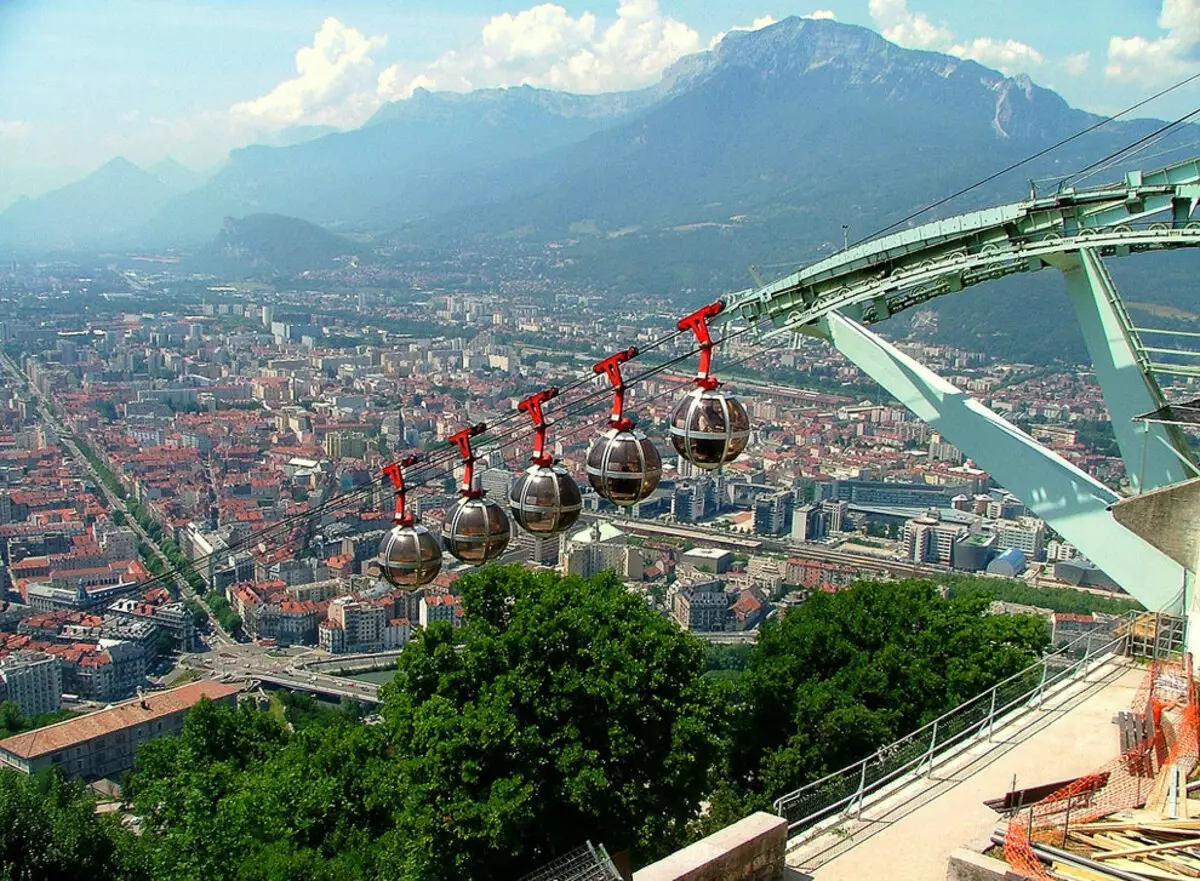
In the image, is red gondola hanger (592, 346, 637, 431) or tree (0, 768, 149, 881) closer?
red gondola hanger (592, 346, 637, 431)

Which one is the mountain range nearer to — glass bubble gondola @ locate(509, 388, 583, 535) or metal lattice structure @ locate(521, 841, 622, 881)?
metal lattice structure @ locate(521, 841, 622, 881)

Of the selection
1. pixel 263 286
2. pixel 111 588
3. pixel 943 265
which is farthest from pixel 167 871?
pixel 263 286

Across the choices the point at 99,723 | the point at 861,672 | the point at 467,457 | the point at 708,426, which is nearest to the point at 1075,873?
the point at 708,426

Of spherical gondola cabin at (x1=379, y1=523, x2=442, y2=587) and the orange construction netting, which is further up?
spherical gondola cabin at (x1=379, y1=523, x2=442, y2=587)

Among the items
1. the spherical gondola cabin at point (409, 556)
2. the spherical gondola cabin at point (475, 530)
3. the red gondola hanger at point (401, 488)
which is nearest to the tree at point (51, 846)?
the spherical gondola cabin at point (409, 556)

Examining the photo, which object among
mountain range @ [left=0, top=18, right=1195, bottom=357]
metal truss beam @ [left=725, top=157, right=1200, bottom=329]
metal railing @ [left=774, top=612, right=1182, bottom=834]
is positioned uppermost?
mountain range @ [left=0, top=18, right=1195, bottom=357]

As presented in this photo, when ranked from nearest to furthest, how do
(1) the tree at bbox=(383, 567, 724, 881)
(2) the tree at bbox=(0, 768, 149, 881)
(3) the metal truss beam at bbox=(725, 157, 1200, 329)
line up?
(3) the metal truss beam at bbox=(725, 157, 1200, 329) < (1) the tree at bbox=(383, 567, 724, 881) < (2) the tree at bbox=(0, 768, 149, 881)

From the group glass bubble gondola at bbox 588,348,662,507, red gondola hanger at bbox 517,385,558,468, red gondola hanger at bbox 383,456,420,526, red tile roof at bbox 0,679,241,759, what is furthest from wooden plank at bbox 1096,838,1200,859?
red tile roof at bbox 0,679,241,759
